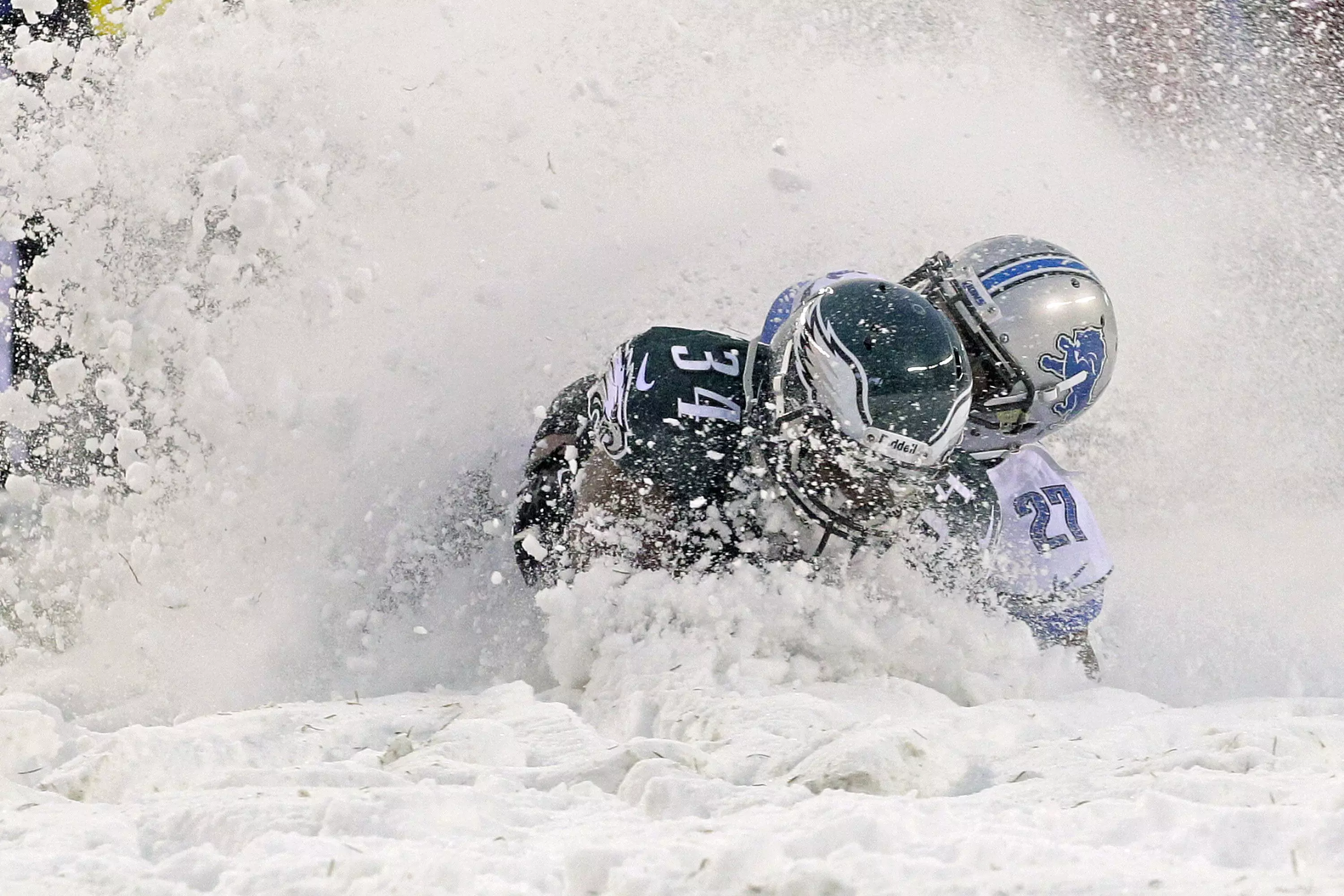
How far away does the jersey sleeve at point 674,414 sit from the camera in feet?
10.3

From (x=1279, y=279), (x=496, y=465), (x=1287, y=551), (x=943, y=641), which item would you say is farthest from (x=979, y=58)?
(x=943, y=641)

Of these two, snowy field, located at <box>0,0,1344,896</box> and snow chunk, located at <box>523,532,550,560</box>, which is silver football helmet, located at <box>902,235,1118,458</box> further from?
snow chunk, located at <box>523,532,550,560</box>

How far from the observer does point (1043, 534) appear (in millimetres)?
3412

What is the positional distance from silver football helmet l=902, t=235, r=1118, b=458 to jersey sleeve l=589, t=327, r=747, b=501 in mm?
798

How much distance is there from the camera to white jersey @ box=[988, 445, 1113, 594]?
336cm

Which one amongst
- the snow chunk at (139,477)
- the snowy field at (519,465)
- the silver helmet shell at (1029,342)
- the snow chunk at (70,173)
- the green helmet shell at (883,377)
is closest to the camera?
the snowy field at (519,465)

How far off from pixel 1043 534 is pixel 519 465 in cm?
182

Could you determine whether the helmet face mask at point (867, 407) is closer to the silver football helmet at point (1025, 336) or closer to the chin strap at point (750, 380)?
the chin strap at point (750, 380)

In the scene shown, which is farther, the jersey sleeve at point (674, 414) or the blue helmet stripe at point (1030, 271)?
the blue helmet stripe at point (1030, 271)

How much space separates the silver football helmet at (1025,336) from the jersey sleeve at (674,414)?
80 cm

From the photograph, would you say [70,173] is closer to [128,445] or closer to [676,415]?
[128,445]

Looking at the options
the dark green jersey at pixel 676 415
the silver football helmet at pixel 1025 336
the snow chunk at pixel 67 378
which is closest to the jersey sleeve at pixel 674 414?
the dark green jersey at pixel 676 415

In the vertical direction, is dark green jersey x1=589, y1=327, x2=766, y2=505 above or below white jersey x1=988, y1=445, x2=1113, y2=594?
above

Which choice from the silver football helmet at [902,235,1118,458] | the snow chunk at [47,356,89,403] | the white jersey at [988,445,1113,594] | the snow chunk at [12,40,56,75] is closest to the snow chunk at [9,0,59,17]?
the snow chunk at [12,40,56,75]
